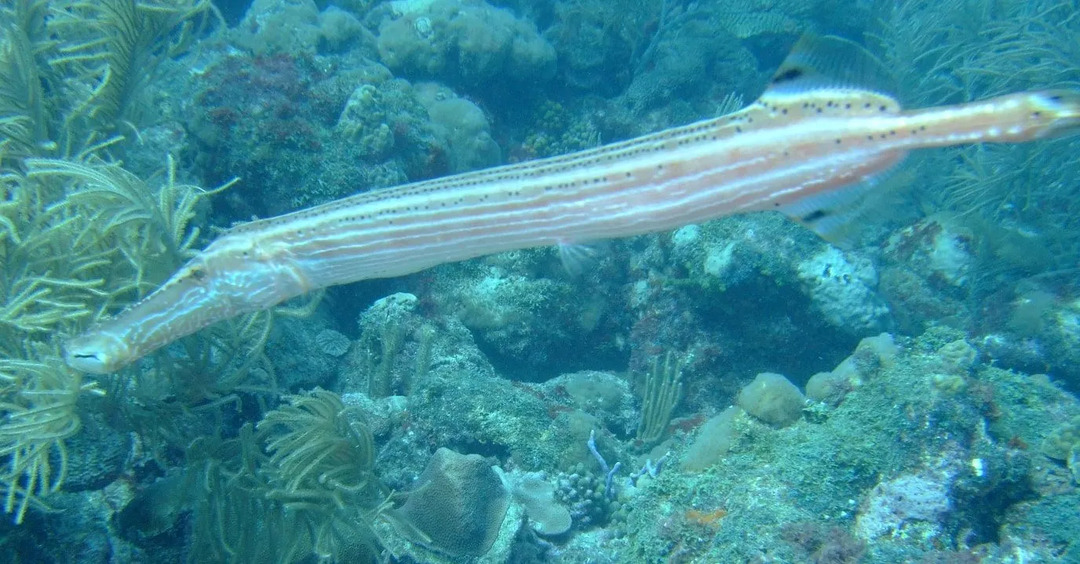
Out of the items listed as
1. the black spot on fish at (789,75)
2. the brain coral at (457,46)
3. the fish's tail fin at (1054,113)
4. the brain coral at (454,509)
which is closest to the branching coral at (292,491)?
the brain coral at (454,509)

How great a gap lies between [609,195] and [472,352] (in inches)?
191

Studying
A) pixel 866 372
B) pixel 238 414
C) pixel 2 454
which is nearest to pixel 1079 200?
pixel 866 372

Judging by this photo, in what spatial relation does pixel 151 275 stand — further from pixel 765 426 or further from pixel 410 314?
pixel 765 426

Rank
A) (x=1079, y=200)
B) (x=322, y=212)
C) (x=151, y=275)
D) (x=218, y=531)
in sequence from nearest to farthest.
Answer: (x=322, y=212) → (x=218, y=531) → (x=151, y=275) → (x=1079, y=200)

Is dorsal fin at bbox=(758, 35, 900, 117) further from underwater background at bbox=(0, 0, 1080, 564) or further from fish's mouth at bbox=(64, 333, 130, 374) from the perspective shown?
fish's mouth at bbox=(64, 333, 130, 374)

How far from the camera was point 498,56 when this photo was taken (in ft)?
39.1

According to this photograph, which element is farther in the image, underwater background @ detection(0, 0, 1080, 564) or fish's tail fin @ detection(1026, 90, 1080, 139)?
underwater background @ detection(0, 0, 1080, 564)

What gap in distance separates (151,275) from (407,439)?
3.04m

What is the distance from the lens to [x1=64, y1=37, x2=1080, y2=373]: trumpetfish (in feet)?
7.91

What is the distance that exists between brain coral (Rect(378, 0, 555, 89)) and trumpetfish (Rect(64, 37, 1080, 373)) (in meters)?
9.87

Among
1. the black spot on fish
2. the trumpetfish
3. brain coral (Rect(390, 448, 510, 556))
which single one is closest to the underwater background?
brain coral (Rect(390, 448, 510, 556))

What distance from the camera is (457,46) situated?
11797 mm

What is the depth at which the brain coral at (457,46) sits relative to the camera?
11.6m

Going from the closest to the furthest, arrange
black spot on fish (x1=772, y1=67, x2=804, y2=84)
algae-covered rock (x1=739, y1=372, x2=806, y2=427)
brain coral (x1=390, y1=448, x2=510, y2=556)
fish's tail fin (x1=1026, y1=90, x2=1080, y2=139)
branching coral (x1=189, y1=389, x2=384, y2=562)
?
fish's tail fin (x1=1026, y1=90, x2=1080, y2=139) → black spot on fish (x1=772, y1=67, x2=804, y2=84) → branching coral (x1=189, y1=389, x2=384, y2=562) → brain coral (x1=390, y1=448, x2=510, y2=556) → algae-covered rock (x1=739, y1=372, x2=806, y2=427)
